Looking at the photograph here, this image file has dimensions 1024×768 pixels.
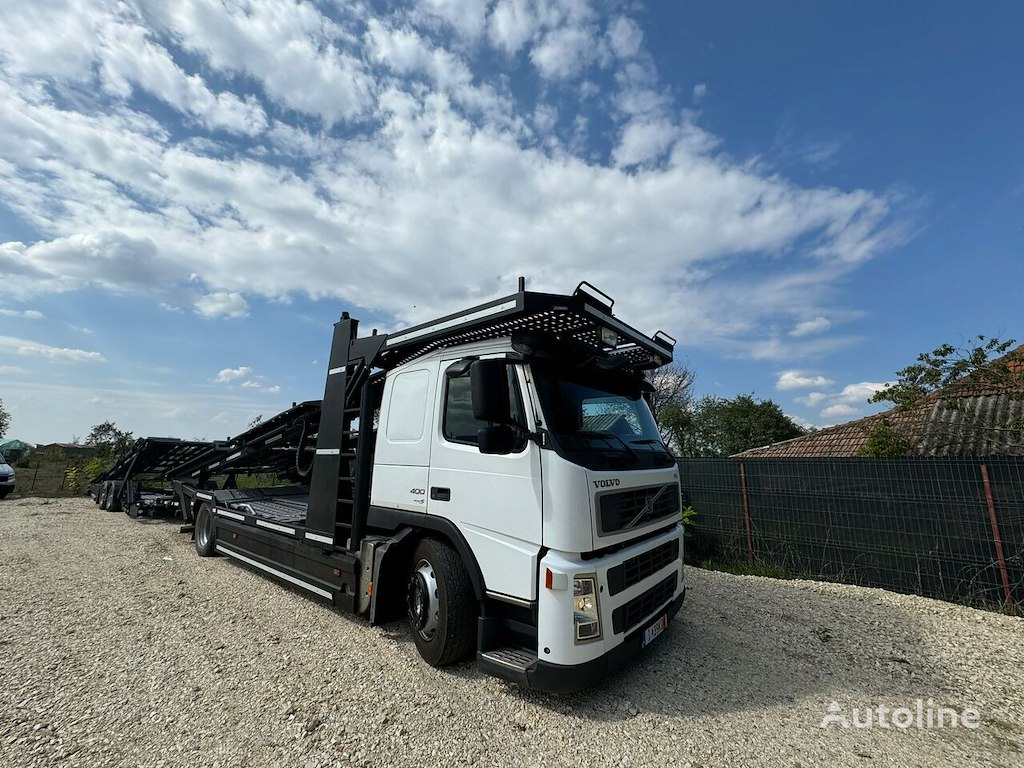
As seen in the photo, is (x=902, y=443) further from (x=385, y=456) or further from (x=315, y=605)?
(x=315, y=605)

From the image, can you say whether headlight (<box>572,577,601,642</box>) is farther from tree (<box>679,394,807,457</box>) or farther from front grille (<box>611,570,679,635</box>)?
tree (<box>679,394,807,457</box>)

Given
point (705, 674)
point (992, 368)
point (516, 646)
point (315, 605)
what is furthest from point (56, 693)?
point (992, 368)

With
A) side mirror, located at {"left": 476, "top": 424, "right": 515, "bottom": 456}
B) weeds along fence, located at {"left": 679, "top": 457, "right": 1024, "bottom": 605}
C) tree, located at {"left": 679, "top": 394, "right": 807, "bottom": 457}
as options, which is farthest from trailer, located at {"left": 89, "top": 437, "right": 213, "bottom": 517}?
tree, located at {"left": 679, "top": 394, "right": 807, "bottom": 457}

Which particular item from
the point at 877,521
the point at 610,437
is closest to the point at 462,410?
the point at 610,437

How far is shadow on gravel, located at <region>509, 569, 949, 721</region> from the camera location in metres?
3.21

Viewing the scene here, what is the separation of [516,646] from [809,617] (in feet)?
12.3

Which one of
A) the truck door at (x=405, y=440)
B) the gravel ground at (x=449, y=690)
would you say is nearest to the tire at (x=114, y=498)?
the gravel ground at (x=449, y=690)

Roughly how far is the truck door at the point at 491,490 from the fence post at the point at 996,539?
20.2ft

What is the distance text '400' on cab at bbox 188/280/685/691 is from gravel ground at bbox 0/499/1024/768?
352 millimetres

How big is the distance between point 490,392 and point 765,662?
3.33 m

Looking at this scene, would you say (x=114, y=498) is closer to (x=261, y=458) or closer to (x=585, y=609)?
(x=261, y=458)

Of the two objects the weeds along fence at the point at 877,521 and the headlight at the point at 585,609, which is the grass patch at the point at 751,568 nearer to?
the weeds along fence at the point at 877,521

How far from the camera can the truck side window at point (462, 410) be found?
3.44 meters

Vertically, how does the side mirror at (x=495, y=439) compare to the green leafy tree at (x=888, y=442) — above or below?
below
